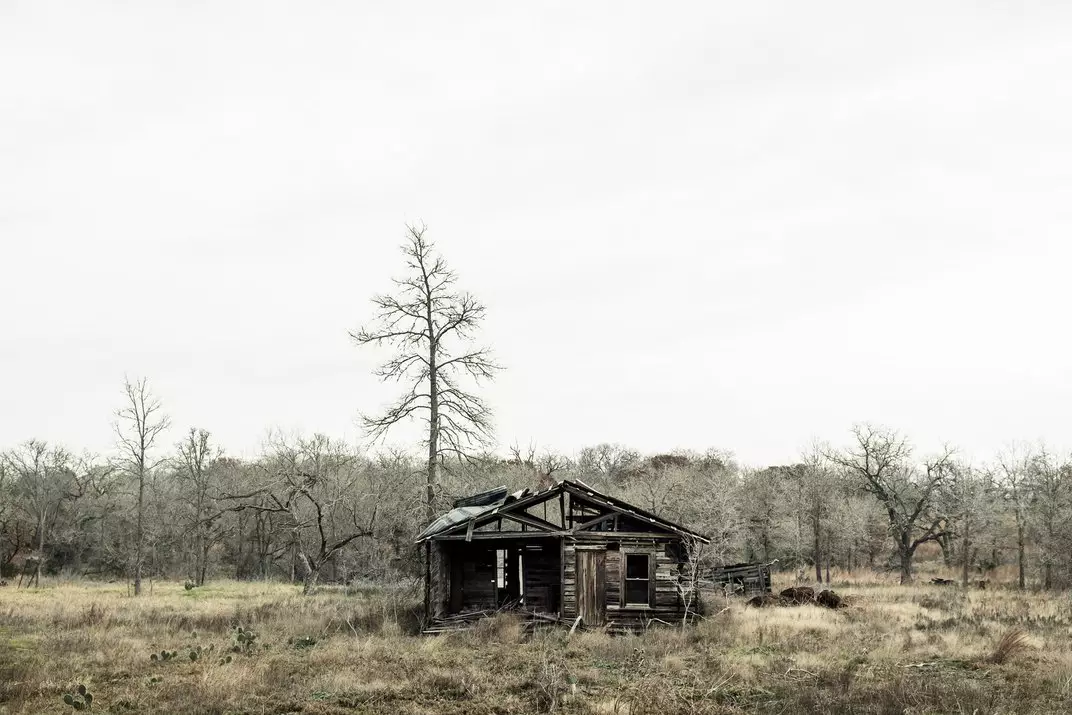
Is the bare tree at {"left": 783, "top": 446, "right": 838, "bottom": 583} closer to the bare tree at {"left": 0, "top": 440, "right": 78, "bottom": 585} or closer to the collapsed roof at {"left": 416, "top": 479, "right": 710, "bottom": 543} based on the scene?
the collapsed roof at {"left": 416, "top": 479, "right": 710, "bottom": 543}

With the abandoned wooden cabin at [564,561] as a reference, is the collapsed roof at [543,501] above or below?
above

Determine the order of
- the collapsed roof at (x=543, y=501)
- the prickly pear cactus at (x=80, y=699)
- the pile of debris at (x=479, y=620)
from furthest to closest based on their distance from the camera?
the collapsed roof at (x=543, y=501)
the pile of debris at (x=479, y=620)
the prickly pear cactus at (x=80, y=699)

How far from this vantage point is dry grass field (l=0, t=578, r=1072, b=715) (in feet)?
43.2

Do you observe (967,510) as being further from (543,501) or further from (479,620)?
(479,620)

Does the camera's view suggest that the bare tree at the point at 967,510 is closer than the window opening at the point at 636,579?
No

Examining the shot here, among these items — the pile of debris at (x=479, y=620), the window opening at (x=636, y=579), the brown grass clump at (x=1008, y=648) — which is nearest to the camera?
the brown grass clump at (x=1008, y=648)

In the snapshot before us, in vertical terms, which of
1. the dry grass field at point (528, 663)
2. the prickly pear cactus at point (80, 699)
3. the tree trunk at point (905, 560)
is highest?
the prickly pear cactus at point (80, 699)

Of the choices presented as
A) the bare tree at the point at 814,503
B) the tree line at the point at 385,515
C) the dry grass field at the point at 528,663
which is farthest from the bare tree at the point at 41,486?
the bare tree at the point at 814,503

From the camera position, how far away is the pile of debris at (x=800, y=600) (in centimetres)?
2775

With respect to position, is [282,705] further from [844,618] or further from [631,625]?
[844,618]

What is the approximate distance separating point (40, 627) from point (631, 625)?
15.9 meters

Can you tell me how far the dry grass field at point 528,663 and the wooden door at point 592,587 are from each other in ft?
4.61

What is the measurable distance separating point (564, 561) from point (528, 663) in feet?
20.0

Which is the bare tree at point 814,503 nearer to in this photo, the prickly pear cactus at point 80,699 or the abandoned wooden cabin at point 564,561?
the abandoned wooden cabin at point 564,561
